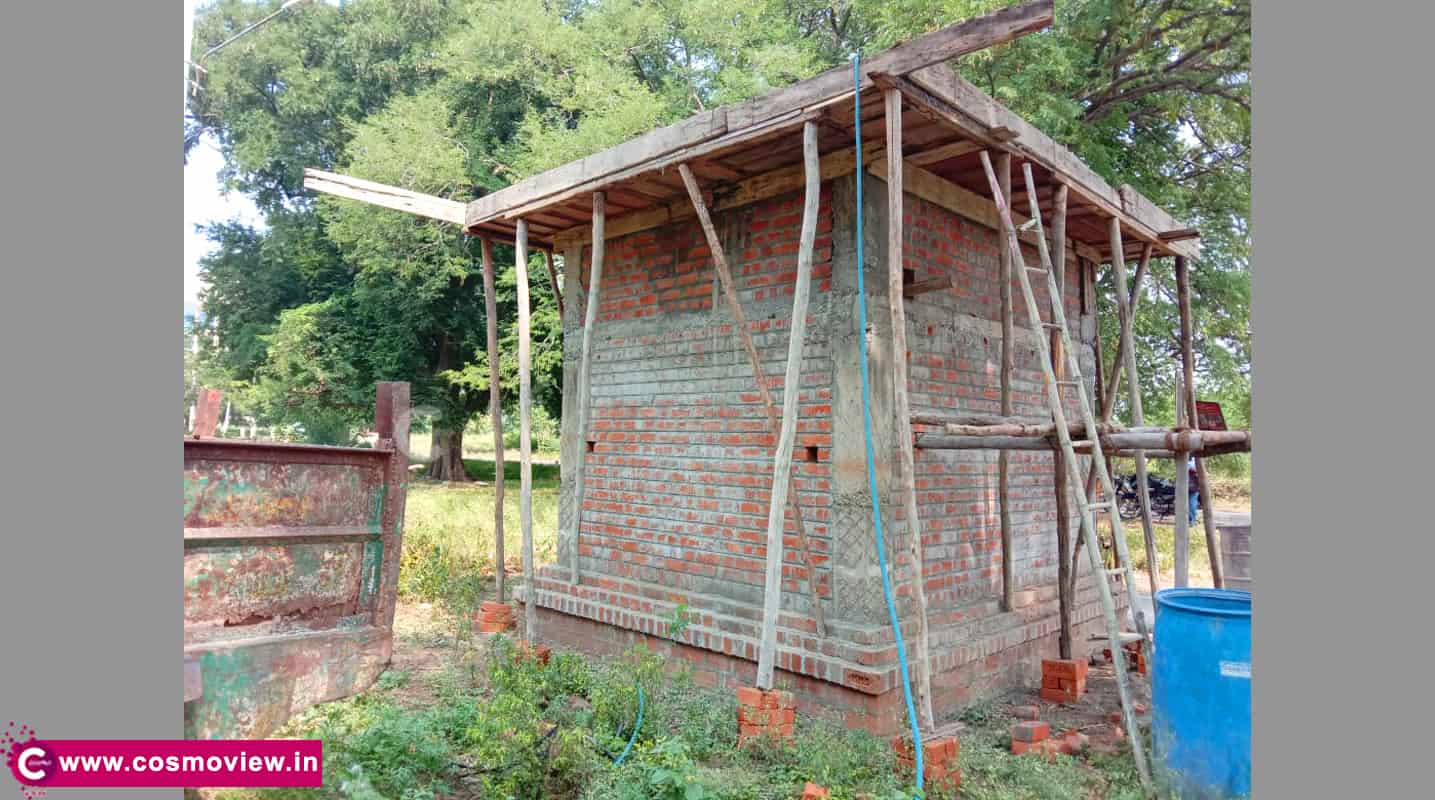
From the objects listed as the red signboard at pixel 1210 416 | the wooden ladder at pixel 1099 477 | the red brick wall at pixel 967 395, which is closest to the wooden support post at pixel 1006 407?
the red brick wall at pixel 967 395

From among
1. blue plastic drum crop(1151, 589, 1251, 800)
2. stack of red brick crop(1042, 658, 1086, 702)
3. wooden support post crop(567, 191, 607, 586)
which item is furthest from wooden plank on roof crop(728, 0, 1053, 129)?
stack of red brick crop(1042, 658, 1086, 702)

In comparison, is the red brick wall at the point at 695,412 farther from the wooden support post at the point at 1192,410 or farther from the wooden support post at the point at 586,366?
the wooden support post at the point at 1192,410

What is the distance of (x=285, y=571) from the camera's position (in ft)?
14.1

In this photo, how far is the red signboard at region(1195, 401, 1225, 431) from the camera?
548 cm

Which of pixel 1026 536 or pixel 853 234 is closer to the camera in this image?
pixel 853 234

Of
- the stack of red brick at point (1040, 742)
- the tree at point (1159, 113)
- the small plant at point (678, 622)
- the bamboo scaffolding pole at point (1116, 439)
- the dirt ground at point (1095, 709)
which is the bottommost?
the dirt ground at point (1095, 709)

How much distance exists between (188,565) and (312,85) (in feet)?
68.7

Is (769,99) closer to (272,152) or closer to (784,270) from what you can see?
(784,270)

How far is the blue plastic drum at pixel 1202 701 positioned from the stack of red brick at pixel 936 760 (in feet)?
3.27

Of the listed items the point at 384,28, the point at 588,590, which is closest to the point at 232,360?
the point at 384,28

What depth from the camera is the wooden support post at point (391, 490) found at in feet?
15.2

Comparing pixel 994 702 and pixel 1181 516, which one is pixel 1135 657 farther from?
pixel 1181 516

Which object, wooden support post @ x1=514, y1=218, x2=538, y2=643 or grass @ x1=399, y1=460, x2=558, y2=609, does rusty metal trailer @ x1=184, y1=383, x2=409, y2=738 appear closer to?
wooden support post @ x1=514, y1=218, x2=538, y2=643

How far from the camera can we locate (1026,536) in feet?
21.7
